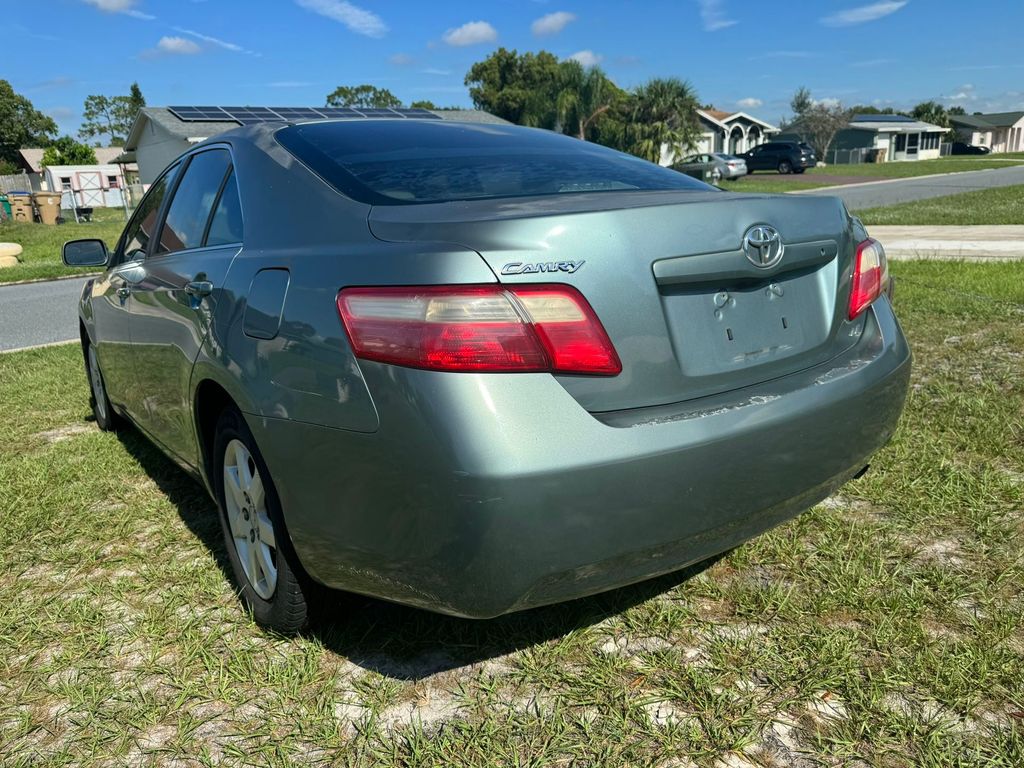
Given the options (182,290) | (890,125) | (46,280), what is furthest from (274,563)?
(890,125)

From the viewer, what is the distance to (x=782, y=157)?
43156 mm

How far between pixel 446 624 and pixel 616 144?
43051 millimetres

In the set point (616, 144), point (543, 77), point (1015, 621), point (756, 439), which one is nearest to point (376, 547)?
point (756, 439)

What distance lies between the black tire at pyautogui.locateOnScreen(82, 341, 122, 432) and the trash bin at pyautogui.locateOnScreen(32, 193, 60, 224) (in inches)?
1019

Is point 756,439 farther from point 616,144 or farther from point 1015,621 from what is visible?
point 616,144

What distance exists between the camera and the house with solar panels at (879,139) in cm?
6738

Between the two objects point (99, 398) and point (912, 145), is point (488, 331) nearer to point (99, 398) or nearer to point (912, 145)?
point (99, 398)

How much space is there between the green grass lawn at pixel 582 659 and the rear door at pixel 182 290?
0.54 m

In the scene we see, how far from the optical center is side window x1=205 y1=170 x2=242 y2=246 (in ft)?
8.54

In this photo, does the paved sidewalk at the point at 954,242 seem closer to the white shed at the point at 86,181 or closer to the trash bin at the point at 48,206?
the trash bin at the point at 48,206

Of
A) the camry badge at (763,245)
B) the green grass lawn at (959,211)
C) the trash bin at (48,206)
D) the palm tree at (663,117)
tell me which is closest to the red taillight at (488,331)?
the camry badge at (763,245)

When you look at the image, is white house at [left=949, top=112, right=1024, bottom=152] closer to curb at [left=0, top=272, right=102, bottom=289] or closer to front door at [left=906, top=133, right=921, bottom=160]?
front door at [left=906, top=133, right=921, bottom=160]

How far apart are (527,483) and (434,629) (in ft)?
3.24

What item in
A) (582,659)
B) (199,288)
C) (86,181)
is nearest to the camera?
(582,659)
